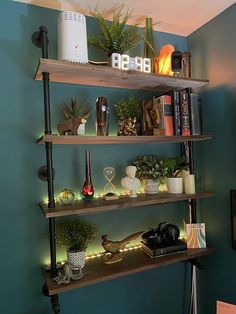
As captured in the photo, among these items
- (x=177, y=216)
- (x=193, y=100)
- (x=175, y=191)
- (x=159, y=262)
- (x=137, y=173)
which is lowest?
(x=159, y=262)

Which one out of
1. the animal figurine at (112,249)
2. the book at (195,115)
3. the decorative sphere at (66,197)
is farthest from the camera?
the book at (195,115)

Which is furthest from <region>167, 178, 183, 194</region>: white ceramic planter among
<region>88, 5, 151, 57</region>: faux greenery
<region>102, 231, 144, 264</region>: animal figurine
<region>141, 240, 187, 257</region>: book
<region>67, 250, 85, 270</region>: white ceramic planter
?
<region>88, 5, 151, 57</region>: faux greenery

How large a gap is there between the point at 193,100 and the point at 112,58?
561 millimetres

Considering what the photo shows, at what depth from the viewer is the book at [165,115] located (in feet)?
4.85

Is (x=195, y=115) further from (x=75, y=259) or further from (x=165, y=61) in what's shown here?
(x=75, y=259)

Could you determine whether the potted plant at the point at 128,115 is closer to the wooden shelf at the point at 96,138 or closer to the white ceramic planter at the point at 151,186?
the wooden shelf at the point at 96,138

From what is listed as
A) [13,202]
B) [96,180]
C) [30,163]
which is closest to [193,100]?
[96,180]

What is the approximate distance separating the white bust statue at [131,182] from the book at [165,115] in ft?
0.87

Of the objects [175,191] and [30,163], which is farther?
[175,191]

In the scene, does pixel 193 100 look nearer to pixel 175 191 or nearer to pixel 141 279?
pixel 175 191

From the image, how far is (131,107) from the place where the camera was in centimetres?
152

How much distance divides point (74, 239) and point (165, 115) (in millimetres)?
878

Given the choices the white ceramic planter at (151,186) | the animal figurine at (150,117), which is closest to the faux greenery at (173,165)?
the white ceramic planter at (151,186)

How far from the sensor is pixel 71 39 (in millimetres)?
1249
